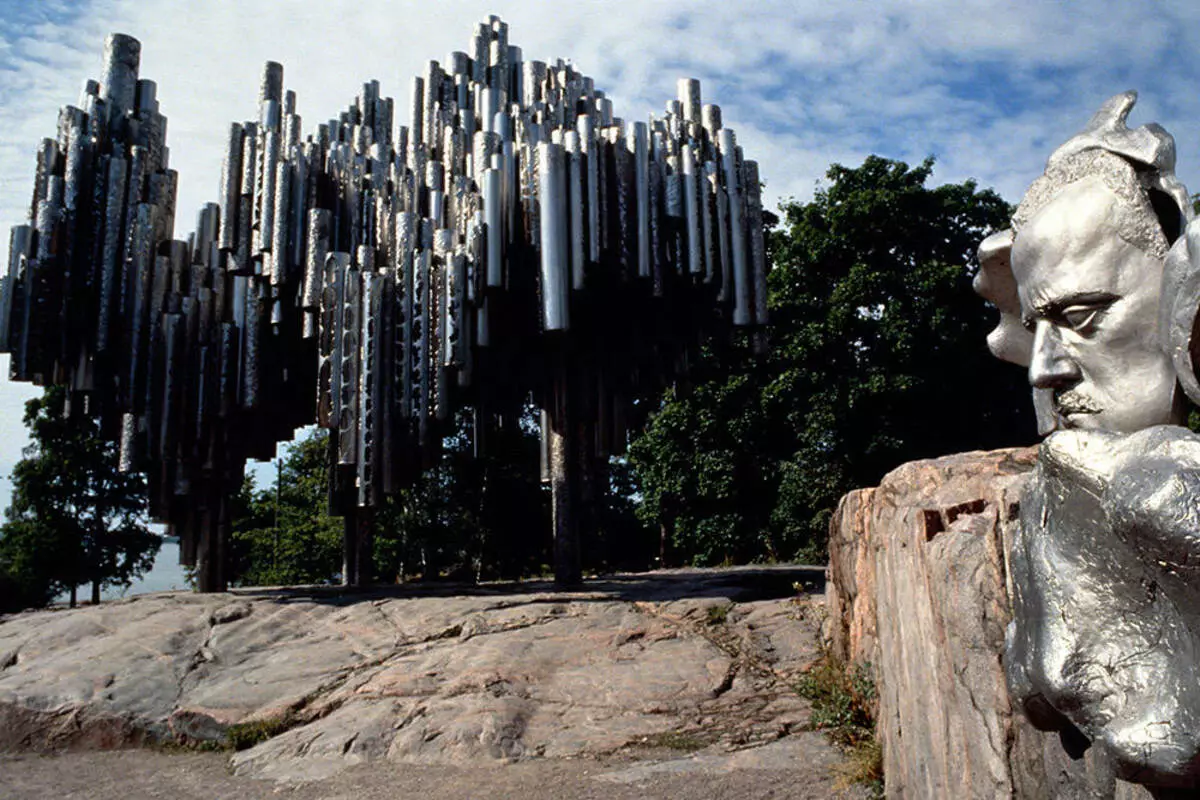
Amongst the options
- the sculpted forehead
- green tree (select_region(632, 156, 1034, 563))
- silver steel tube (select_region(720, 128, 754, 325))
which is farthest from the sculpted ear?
green tree (select_region(632, 156, 1034, 563))

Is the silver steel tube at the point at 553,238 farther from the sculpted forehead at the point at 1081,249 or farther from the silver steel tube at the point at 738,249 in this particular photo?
the sculpted forehead at the point at 1081,249

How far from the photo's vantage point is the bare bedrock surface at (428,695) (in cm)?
677

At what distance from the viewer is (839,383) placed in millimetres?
20250

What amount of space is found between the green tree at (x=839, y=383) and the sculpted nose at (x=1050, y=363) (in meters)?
17.6

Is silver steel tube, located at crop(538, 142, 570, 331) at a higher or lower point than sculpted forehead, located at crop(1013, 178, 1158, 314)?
higher

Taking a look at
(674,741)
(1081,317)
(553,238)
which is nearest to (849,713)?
(674,741)

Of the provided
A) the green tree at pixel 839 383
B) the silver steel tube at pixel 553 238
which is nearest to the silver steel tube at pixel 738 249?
the silver steel tube at pixel 553 238

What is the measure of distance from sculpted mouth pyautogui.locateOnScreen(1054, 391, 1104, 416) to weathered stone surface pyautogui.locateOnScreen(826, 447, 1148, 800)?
28.3 inches

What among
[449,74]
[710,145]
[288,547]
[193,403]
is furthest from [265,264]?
[288,547]

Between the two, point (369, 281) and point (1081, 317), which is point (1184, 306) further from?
point (369, 281)

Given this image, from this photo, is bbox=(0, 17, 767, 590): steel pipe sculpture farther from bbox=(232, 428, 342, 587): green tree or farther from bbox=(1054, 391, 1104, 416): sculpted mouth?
bbox=(232, 428, 342, 587): green tree

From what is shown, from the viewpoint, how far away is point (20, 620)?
11.4 m

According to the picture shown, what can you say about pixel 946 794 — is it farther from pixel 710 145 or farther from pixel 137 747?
pixel 710 145

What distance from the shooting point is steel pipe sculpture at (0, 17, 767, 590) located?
11.1m
